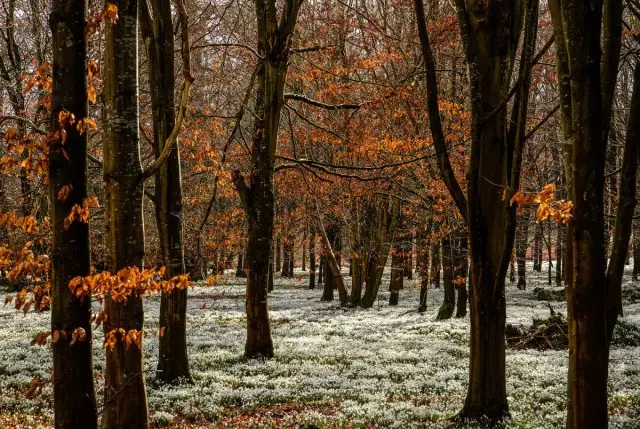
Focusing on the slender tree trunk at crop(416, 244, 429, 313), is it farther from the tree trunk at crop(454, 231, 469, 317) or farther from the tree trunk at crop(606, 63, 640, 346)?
the tree trunk at crop(606, 63, 640, 346)

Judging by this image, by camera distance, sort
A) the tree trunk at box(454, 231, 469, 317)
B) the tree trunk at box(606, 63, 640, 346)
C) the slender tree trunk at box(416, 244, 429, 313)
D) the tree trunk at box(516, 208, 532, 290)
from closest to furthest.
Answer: the tree trunk at box(606, 63, 640, 346)
the tree trunk at box(454, 231, 469, 317)
the slender tree trunk at box(416, 244, 429, 313)
the tree trunk at box(516, 208, 532, 290)

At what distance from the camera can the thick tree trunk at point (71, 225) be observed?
4367 mm

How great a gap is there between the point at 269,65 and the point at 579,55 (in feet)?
38.5

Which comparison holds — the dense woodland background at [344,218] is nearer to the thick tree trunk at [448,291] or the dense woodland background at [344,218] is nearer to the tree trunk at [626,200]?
the tree trunk at [626,200]

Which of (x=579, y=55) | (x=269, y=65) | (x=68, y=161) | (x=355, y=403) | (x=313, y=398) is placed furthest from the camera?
(x=269, y=65)

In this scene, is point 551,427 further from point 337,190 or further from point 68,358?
point 337,190

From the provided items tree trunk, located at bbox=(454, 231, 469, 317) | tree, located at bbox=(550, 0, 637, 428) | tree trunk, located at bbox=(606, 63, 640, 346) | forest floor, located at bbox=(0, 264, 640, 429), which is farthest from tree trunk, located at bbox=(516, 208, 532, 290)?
tree, located at bbox=(550, 0, 637, 428)

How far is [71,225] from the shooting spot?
4.42 m

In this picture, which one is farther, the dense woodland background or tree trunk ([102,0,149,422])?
tree trunk ([102,0,149,422])

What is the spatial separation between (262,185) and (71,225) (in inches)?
444

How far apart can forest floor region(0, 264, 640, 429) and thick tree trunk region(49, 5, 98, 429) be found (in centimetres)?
269

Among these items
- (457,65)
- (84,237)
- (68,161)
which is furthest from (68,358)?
(457,65)

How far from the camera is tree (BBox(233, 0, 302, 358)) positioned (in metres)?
15.6

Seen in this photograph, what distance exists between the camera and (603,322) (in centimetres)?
498
